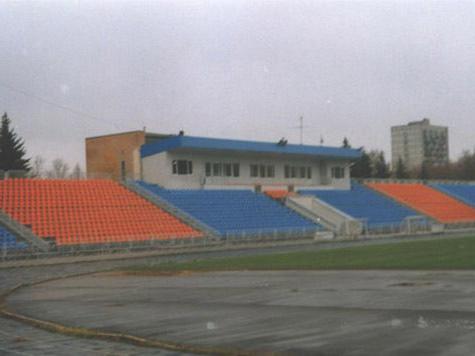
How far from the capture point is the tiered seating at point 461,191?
69.4m

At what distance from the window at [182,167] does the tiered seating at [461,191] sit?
106 ft

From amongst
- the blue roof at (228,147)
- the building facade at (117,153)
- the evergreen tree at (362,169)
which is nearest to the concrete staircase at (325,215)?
the blue roof at (228,147)

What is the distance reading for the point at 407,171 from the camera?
128 m

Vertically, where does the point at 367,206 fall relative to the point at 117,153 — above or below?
below

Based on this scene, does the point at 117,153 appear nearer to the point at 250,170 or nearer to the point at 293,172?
the point at 250,170

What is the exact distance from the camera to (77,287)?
1881 centimetres

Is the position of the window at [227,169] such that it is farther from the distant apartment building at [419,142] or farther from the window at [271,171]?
the distant apartment building at [419,142]

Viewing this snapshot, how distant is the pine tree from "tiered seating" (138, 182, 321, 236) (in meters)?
28.6

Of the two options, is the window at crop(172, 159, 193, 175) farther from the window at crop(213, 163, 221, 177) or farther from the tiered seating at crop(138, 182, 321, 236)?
the window at crop(213, 163, 221, 177)

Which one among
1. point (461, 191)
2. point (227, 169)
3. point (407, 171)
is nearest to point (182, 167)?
point (227, 169)

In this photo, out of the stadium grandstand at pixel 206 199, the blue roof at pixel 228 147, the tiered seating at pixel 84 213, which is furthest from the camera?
the blue roof at pixel 228 147

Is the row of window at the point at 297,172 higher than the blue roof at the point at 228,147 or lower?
lower

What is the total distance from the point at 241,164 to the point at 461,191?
3183 cm

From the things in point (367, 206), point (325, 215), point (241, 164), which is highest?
point (241, 164)
